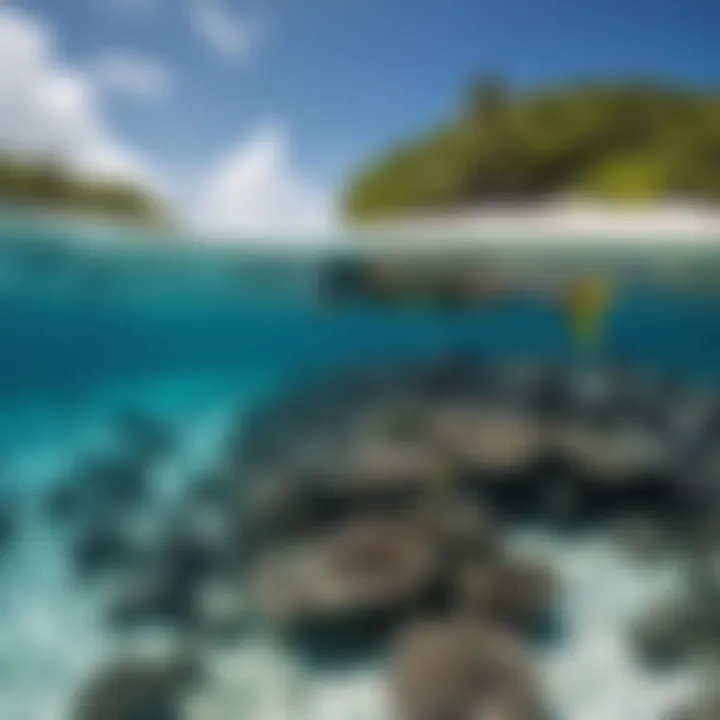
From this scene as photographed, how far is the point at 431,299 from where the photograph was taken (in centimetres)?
977

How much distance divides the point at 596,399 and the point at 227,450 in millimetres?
3202

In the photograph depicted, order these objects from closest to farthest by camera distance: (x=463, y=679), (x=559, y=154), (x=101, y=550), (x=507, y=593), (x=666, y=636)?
(x=463, y=679) < (x=666, y=636) < (x=507, y=593) < (x=101, y=550) < (x=559, y=154)

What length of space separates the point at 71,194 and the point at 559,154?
7666 millimetres

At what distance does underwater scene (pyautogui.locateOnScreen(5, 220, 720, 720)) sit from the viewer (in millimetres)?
3279

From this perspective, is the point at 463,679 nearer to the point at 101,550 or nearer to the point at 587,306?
the point at 101,550

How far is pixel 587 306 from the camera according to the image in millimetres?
10234

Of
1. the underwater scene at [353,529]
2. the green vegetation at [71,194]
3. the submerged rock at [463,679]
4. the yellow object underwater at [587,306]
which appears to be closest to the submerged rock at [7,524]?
the underwater scene at [353,529]

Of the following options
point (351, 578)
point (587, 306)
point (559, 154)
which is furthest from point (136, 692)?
point (559, 154)

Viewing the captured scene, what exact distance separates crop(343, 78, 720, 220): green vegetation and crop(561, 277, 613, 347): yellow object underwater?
1.61 m

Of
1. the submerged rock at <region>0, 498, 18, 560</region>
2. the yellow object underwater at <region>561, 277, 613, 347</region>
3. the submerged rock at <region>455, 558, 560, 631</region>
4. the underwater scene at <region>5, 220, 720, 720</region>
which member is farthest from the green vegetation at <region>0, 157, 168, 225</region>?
the submerged rock at <region>455, 558, 560, 631</region>

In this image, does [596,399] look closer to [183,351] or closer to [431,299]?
[431,299]

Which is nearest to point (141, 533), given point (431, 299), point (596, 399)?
point (596, 399)

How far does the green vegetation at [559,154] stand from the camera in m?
9.14

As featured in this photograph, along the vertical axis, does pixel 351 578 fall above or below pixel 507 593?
above
